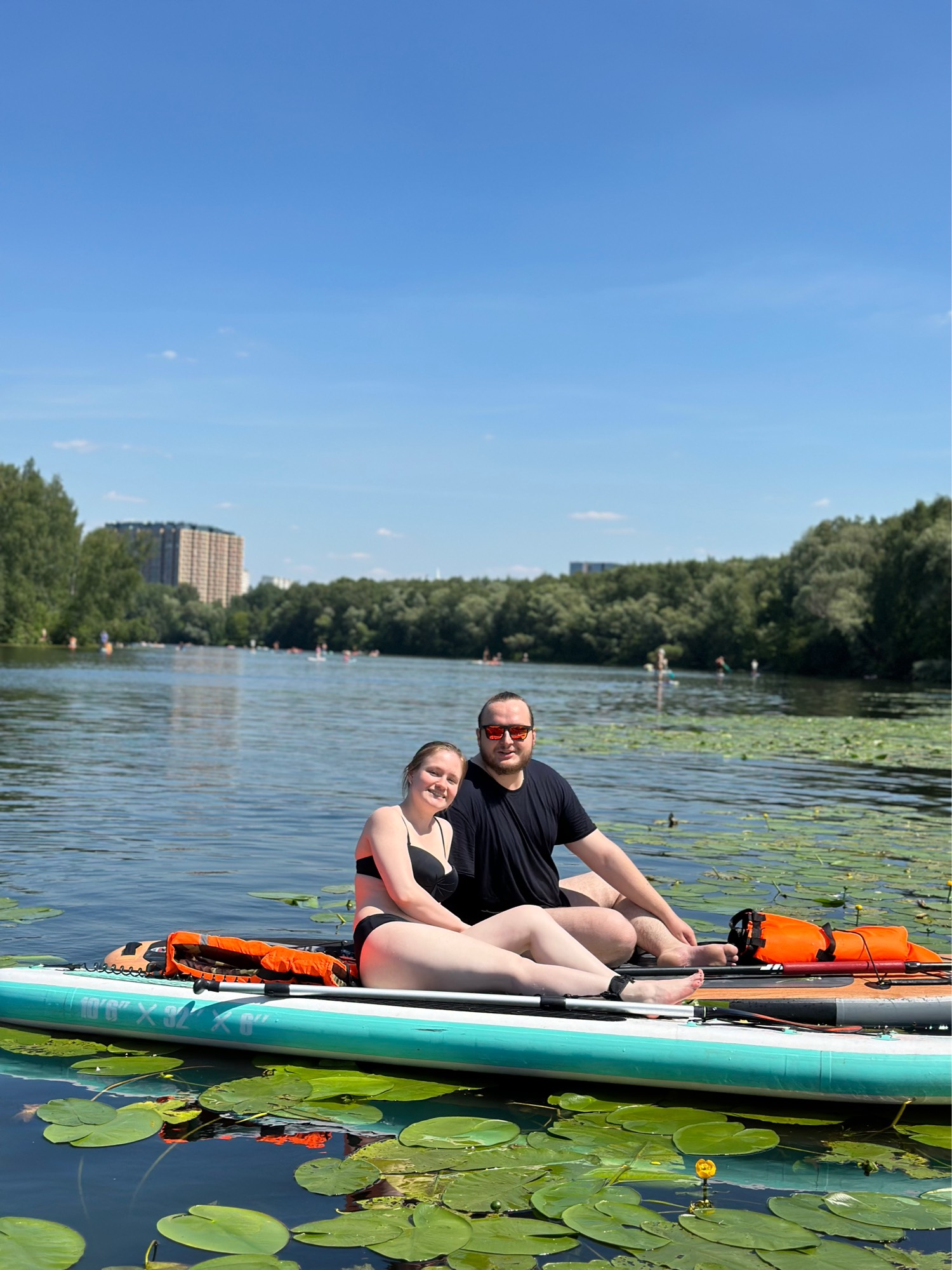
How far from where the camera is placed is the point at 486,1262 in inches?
125

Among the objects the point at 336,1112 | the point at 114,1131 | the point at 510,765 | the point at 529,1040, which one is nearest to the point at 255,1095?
the point at 336,1112

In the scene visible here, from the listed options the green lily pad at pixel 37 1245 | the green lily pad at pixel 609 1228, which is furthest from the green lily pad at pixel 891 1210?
the green lily pad at pixel 37 1245

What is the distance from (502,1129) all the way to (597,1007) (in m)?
0.74

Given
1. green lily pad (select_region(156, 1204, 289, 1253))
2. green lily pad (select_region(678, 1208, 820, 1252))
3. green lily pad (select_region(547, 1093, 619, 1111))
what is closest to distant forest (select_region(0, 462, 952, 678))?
green lily pad (select_region(547, 1093, 619, 1111))

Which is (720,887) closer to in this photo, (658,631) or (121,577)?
(121,577)

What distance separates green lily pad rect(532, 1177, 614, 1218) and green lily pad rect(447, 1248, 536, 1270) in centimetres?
25

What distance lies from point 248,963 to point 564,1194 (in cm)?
205

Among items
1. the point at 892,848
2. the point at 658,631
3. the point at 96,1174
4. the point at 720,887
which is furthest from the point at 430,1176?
the point at 658,631

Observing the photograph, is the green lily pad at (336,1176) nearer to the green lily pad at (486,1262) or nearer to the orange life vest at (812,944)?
the green lily pad at (486,1262)

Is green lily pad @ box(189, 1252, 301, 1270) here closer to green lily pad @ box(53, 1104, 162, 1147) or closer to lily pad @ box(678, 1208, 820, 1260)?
green lily pad @ box(53, 1104, 162, 1147)

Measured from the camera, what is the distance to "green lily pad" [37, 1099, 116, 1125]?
404 cm

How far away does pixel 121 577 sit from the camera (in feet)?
227

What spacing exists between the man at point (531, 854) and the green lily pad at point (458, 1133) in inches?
48.3

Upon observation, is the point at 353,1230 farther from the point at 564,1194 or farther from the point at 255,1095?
the point at 255,1095
